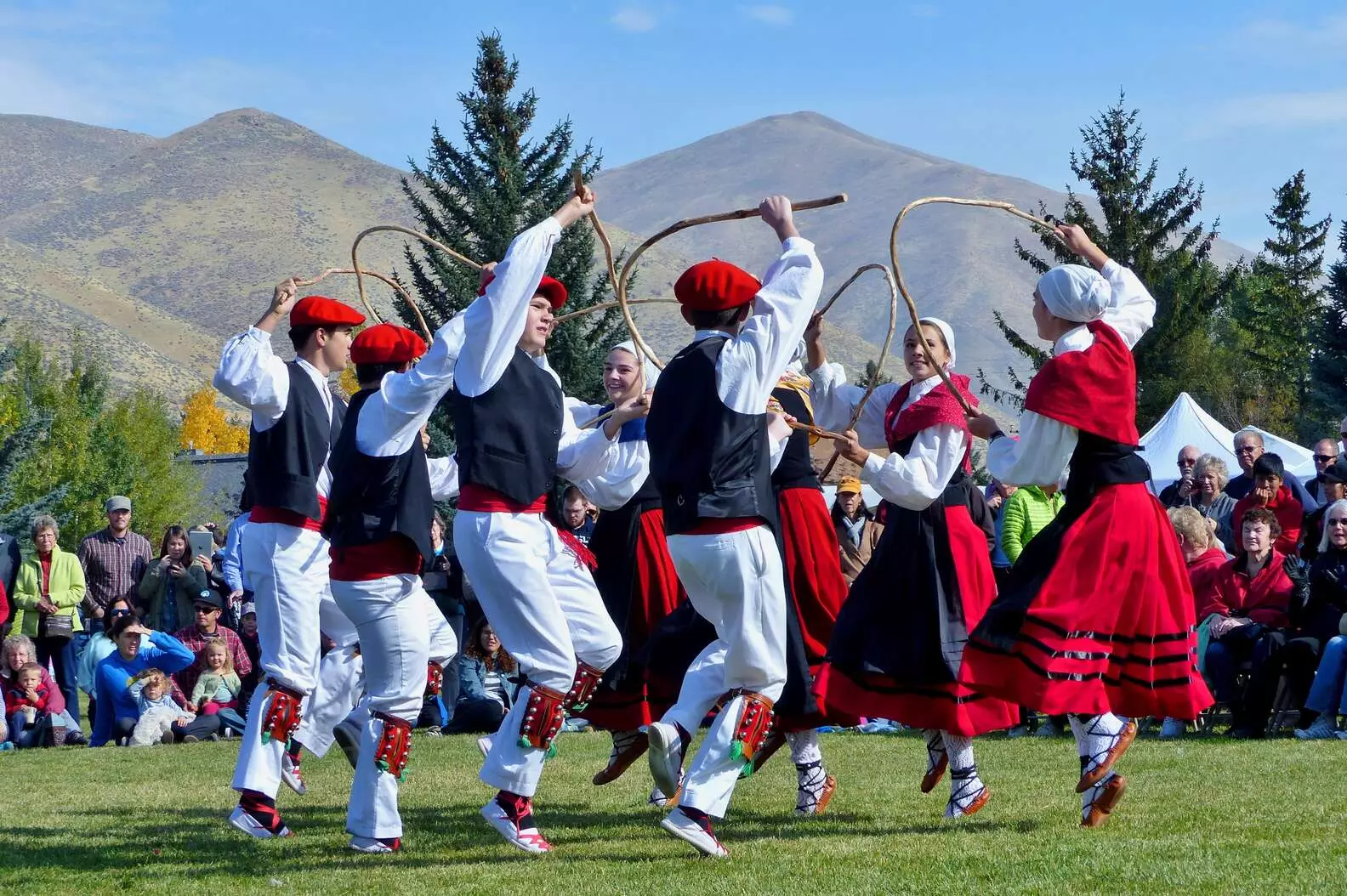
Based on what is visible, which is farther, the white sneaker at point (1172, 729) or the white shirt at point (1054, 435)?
the white sneaker at point (1172, 729)

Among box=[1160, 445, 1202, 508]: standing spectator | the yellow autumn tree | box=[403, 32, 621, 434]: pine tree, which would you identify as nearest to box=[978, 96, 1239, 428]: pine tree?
box=[403, 32, 621, 434]: pine tree

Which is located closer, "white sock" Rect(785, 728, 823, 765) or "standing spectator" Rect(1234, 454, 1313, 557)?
"white sock" Rect(785, 728, 823, 765)

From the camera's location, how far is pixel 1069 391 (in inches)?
209

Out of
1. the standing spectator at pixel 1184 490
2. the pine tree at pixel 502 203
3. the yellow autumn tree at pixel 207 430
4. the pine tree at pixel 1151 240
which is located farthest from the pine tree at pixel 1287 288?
the yellow autumn tree at pixel 207 430

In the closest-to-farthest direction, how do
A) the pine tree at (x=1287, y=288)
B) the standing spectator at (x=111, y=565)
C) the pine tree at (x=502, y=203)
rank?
the standing spectator at (x=111, y=565)
the pine tree at (x=502, y=203)
the pine tree at (x=1287, y=288)

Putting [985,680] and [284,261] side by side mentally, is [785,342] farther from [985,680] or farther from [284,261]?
[284,261]

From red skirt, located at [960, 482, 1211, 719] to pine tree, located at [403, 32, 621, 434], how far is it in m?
20.3

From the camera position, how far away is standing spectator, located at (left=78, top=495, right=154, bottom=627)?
45.3 ft

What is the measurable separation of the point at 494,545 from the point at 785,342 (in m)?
1.18

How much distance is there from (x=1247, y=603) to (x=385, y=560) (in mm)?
6237

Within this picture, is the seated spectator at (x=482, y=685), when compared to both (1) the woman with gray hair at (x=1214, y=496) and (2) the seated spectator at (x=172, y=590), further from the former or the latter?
(1) the woman with gray hair at (x=1214, y=496)

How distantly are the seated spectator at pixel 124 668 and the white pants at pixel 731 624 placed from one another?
7204mm

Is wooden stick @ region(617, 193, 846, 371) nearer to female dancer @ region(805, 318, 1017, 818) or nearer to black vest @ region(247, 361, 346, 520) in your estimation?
female dancer @ region(805, 318, 1017, 818)

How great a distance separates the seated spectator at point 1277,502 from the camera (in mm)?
10508
